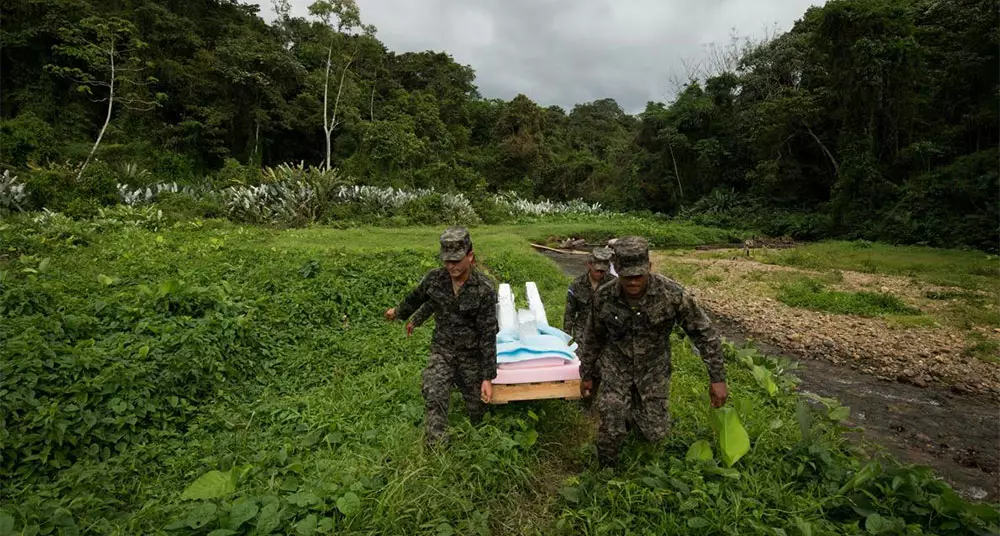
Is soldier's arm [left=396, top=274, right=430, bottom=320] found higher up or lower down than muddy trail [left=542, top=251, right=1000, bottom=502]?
higher up

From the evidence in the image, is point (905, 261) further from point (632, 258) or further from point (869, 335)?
point (632, 258)

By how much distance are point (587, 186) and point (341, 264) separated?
89.0 feet

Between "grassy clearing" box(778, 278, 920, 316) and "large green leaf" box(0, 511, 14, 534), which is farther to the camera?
"grassy clearing" box(778, 278, 920, 316)

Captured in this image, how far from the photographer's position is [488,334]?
3.69 m

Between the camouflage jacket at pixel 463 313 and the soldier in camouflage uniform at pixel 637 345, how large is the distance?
67 centimetres

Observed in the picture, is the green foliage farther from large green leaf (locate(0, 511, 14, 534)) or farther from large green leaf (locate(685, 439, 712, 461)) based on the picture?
large green leaf (locate(685, 439, 712, 461))

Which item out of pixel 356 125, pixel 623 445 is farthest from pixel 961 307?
pixel 356 125

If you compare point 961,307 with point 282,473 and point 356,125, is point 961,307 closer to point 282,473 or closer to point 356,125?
point 282,473

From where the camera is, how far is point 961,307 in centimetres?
907

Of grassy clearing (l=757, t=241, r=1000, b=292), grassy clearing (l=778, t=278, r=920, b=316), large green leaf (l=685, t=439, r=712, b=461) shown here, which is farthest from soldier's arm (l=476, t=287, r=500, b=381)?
grassy clearing (l=757, t=241, r=1000, b=292)

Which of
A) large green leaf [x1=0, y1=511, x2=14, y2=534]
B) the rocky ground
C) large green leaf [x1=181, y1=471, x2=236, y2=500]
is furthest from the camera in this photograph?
the rocky ground

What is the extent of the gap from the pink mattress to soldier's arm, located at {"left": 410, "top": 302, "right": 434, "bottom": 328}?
0.69 m

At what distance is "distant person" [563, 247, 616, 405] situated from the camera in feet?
16.4

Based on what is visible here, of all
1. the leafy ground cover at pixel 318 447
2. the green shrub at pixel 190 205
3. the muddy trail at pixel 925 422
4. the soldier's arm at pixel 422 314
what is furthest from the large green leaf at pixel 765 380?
the green shrub at pixel 190 205
